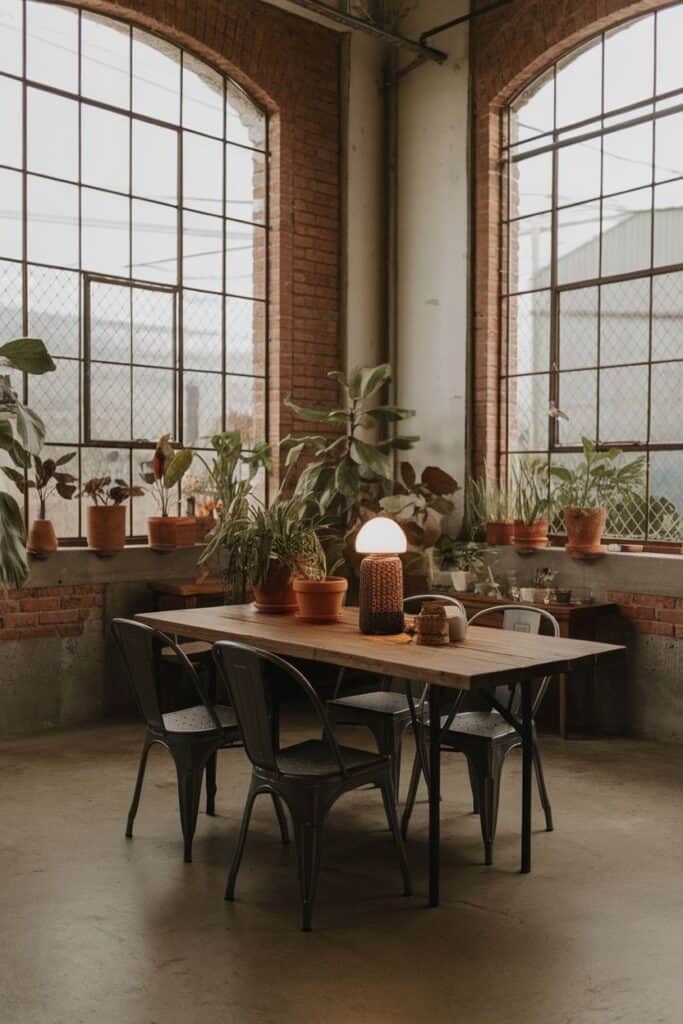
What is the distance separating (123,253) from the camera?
256 inches

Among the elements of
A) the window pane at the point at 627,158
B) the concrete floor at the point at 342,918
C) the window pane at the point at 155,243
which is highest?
the window pane at the point at 627,158

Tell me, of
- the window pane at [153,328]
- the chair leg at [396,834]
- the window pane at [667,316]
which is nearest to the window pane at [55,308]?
the window pane at [153,328]

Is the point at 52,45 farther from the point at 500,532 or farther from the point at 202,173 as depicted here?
the point at 500,532

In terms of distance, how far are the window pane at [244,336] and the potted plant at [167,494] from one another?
897mm

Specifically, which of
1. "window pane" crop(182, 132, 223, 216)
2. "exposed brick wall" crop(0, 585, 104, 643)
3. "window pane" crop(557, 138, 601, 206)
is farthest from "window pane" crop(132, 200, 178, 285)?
"window pane" crop(557, 138, 601, 206)

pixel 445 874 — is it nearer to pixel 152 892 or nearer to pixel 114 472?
pixel 152 892

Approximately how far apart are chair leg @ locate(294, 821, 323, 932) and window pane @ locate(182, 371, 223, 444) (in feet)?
12.9

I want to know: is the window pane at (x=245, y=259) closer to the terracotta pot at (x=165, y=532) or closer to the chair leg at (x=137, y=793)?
the terracotta pot at (x=165, y=532)

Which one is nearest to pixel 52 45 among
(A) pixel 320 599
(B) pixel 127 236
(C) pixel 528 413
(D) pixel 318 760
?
(B) pixel 127 236

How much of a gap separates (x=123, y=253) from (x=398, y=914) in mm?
4599

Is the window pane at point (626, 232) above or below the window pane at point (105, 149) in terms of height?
below

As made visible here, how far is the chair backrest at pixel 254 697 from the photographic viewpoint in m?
3.31

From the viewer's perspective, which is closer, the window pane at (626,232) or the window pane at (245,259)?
the window pane at (626,232)

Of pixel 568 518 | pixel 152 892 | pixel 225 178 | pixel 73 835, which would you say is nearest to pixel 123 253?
pixel 225 178
